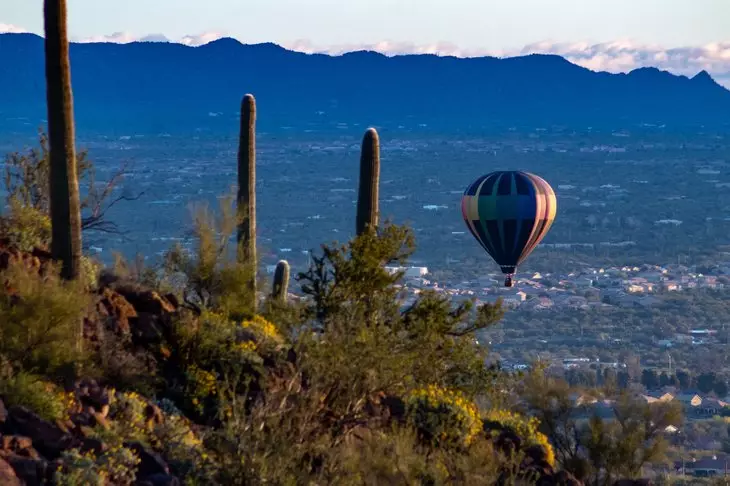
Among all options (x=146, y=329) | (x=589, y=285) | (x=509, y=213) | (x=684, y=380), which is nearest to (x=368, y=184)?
(x=146, y=329)

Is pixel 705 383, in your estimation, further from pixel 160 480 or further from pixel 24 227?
pixel 160 480

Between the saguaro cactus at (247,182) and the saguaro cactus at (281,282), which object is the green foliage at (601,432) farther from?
the saguaro cactus at (247,182)

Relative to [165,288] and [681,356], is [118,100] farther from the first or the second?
[165,288]

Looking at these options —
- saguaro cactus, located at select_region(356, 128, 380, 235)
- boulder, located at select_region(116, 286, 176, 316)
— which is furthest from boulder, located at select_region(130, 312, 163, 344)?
saguaro cactus, located at select_region(356, 128, 380, 235)

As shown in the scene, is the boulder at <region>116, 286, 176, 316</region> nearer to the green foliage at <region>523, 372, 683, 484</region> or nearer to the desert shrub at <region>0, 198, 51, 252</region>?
the desert shrub at <region>0, 198, 51, 252</region>

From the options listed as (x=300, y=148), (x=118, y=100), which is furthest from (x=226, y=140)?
(x=118, y=100)
